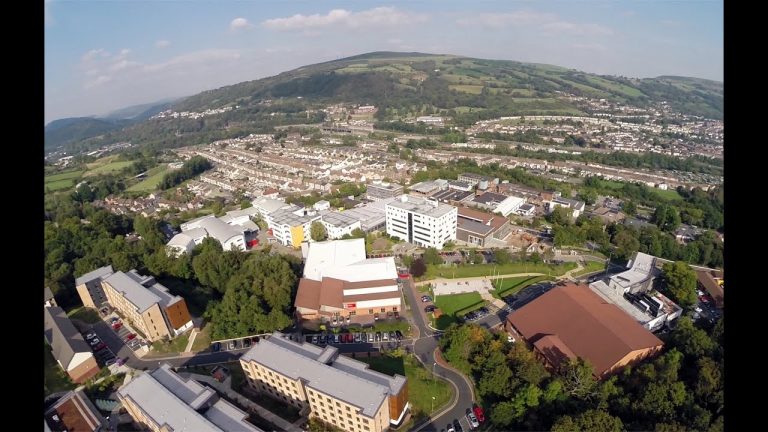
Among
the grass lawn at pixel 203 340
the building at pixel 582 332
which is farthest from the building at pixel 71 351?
the building at pixel 582 332

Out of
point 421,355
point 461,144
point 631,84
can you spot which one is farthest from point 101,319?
point 631,84

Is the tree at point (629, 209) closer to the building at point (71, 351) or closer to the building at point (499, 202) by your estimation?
the building at point (499, 202)

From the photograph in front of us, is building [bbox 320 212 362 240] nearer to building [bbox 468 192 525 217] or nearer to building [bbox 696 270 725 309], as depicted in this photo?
building [bbox 468 192 525 217]

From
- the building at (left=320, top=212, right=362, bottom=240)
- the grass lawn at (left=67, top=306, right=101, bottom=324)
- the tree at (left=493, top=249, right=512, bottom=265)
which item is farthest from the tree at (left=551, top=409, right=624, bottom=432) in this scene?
the grass lawn at (left=67, top=306, right=101, bottom=324)

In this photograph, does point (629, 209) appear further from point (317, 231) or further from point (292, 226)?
point (292, 226)

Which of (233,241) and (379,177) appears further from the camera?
(379,177)

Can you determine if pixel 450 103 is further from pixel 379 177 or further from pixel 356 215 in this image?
pixel 356 215
